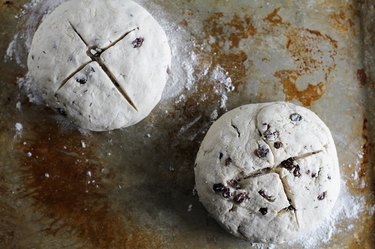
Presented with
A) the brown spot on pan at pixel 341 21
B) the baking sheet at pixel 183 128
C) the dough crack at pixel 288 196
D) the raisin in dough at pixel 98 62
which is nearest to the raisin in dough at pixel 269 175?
the dough crack at pixel 288 196

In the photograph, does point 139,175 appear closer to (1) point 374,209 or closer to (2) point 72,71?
(2) point 72,71

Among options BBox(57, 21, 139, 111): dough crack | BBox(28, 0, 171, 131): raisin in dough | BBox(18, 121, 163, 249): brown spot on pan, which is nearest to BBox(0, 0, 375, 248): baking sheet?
BBox(18, 121, 163, 249): brown spot on pan

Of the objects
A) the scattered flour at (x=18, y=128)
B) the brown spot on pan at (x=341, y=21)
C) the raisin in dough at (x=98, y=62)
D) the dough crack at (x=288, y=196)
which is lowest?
the dough crack at (x=288, y=196)

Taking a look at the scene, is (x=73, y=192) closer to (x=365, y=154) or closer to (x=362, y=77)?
(x=365, y=154)

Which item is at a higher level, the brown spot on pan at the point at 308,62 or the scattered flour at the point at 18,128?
the scattered flour at the point at 18,128

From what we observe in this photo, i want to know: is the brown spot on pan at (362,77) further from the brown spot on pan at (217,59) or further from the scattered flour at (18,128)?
the scattered flour at (18,128)

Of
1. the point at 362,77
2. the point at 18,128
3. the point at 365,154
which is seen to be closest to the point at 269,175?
the point at 365,154

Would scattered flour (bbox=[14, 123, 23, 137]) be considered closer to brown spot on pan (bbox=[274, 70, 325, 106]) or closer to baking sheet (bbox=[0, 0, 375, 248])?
baking sheet (bbox=[0, 0, 375, 248])
